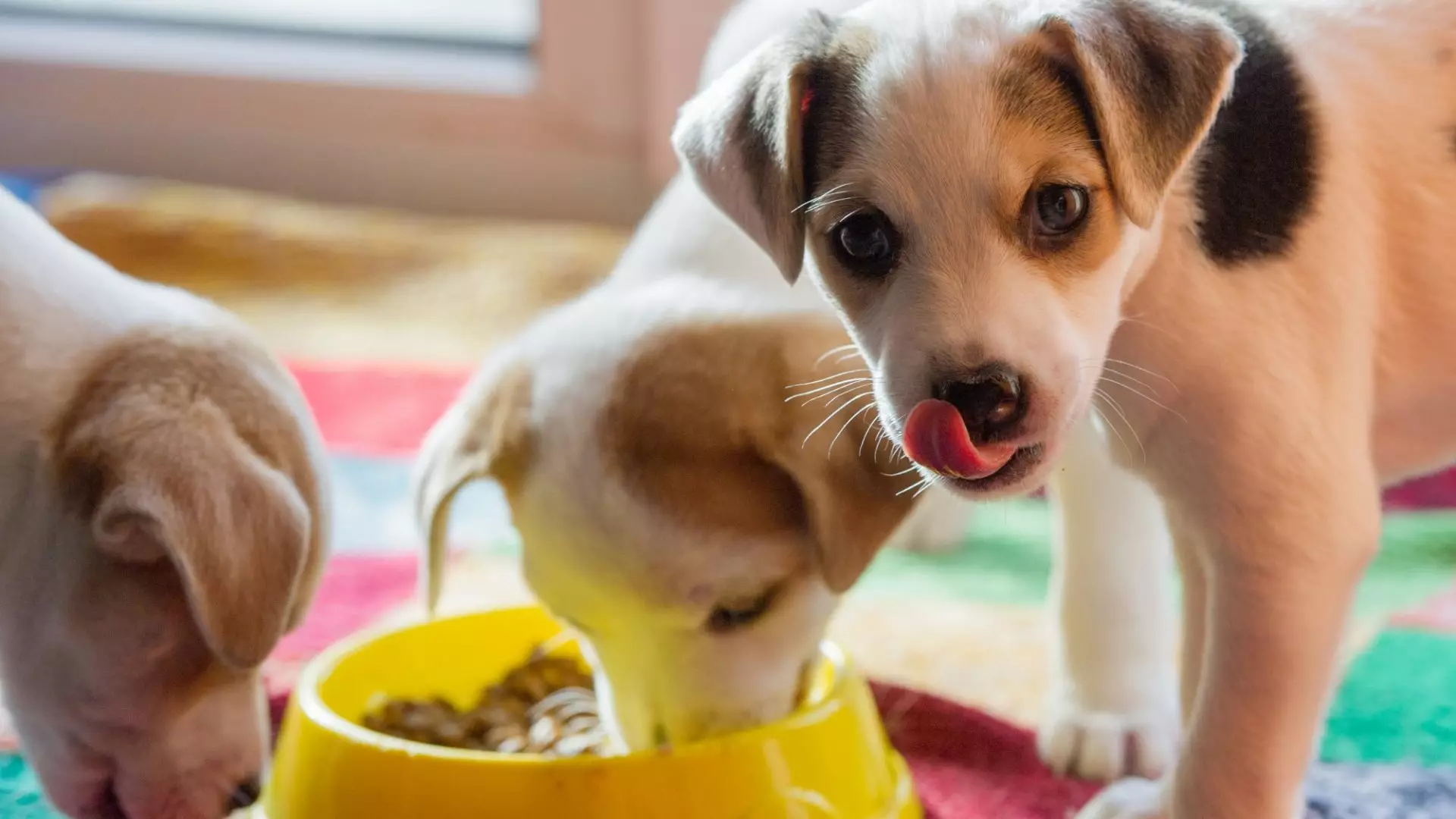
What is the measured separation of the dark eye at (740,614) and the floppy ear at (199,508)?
458 mm

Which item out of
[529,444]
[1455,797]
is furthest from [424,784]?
[1455,797]

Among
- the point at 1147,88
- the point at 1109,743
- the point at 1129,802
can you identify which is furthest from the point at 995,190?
the point at 1109,743

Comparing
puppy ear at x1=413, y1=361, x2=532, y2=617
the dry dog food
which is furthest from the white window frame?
puppy ear at x1=413, y1=361, x2=532, y2=617

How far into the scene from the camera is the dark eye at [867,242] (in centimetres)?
156

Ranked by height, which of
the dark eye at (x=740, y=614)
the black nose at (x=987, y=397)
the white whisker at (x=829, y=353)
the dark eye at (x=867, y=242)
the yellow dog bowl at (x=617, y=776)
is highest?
the dark eye at (x=867, y=242)

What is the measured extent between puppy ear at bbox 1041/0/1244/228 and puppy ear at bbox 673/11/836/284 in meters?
0.26

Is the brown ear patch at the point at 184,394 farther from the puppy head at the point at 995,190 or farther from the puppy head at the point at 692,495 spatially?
the puppy head at the point at 995,190

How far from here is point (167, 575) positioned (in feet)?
5.93

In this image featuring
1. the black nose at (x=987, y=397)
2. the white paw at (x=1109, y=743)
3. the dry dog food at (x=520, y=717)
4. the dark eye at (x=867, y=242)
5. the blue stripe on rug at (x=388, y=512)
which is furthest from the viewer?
the blue stripe on rug at (x=388, y=512)

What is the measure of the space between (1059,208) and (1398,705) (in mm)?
1185

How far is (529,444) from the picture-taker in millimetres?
1798

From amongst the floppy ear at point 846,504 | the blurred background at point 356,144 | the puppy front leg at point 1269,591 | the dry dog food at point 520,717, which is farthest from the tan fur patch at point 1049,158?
the blurred background at point 356,144

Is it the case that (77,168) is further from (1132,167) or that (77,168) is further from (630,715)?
(1132,167)

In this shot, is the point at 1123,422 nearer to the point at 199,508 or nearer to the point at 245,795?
the point at 199,508
